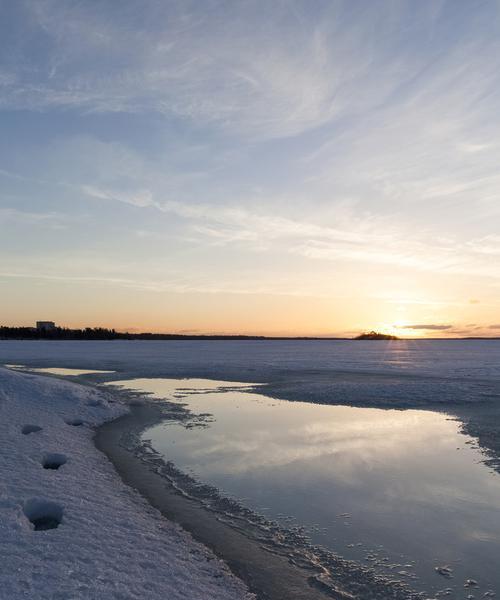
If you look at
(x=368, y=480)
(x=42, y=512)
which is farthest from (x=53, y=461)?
(x=368, y=480)

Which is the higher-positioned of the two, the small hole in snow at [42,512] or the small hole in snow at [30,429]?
the small hole in snow at [30,429]

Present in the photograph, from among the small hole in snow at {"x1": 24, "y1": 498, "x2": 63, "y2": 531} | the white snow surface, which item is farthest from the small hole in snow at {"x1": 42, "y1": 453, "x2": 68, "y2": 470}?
the small hole in snow at {"x1": 24, "y1": 498, "x2": 63, "y2": 531}

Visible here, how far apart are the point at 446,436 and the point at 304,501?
8.48 m

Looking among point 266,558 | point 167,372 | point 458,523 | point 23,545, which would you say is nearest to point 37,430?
point 23,545

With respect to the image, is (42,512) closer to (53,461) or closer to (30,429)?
(53,461)

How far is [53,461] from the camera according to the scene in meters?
11.3

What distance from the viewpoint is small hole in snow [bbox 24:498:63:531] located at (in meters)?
7.95

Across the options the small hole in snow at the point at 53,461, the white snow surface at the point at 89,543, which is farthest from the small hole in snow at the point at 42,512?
the small hole in snow at the point at 53,461

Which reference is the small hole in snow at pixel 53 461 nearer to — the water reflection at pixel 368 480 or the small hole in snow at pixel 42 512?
the water reflection at pixel 368 480

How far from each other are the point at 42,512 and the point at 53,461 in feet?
11.2

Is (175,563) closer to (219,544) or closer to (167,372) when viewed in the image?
(219,544)

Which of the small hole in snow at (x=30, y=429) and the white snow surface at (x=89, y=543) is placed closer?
the white snow surface at (x=89, y=543)

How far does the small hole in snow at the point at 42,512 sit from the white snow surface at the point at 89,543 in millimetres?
42

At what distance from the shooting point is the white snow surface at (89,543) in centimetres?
578
